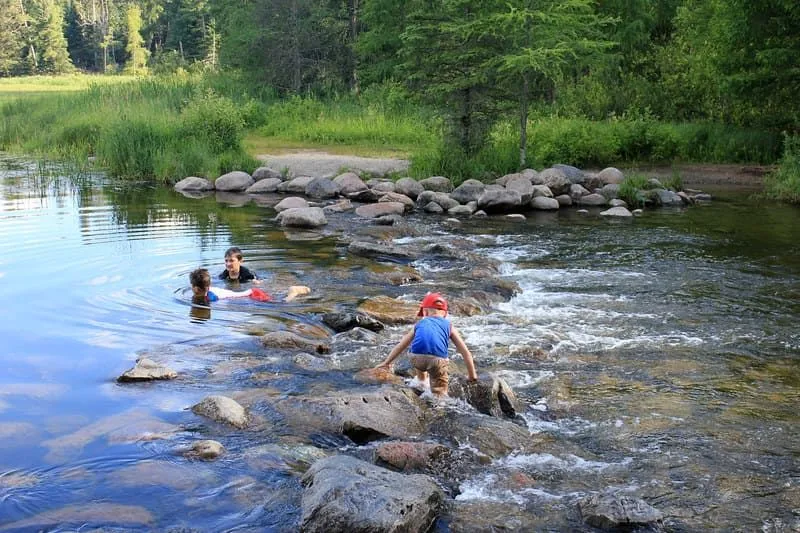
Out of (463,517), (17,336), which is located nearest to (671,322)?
(463,517)

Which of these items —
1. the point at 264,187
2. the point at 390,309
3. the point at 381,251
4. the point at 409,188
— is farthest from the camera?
the point at 264,187

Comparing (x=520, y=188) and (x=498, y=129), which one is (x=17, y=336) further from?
(x=498, y=129)

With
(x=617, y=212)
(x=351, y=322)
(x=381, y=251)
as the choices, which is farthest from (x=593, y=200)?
(x=351, y=322)

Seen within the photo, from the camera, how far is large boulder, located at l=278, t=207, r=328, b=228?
1750 centimetres

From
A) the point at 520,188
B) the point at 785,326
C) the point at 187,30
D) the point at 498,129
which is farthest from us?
the point at 187,30

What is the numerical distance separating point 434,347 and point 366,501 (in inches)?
104

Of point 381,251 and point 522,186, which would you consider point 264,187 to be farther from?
point 381,251

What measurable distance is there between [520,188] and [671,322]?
33.9 ft

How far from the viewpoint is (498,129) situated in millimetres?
26188

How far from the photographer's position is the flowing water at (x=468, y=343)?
607cm

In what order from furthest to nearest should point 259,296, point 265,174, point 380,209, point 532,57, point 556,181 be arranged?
point 265,174
point 556,181
point 532,57
point 380,209
point 259,296

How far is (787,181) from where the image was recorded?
70.0ft

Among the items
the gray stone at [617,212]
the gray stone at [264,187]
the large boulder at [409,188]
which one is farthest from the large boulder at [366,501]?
the gray stone at [264,187]

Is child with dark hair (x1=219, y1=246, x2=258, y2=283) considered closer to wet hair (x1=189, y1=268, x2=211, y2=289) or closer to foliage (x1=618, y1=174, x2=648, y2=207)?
wet hair (x1=189, y1=268, x2=211, y2=289)
